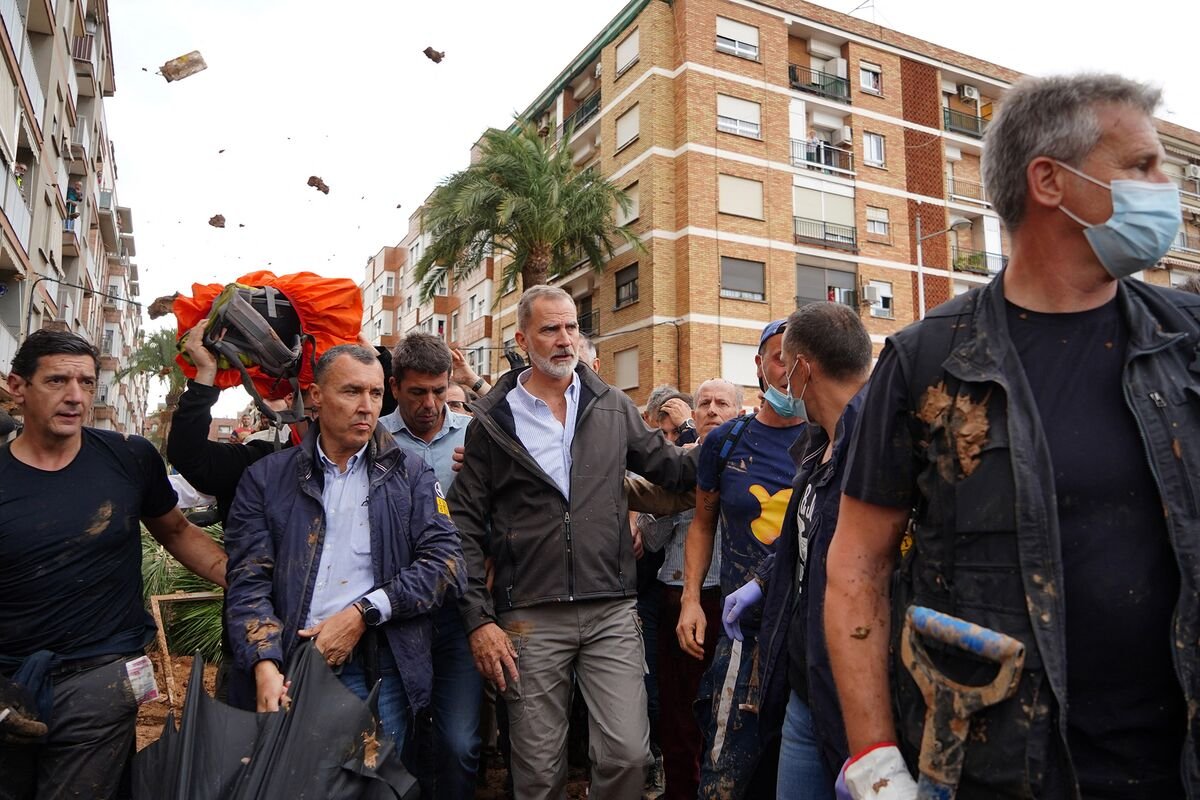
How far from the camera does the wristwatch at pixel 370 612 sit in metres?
3.01

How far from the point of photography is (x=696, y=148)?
995 inches

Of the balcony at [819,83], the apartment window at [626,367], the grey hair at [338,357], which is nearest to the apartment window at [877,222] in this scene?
the balcony at [819,83]

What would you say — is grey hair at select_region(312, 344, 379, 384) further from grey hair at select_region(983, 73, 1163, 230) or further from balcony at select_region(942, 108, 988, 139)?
balcony at select_region(942, 108, 988, 139)

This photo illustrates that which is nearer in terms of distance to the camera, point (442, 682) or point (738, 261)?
point (442, 682)

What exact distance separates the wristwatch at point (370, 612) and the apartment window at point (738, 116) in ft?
82.1

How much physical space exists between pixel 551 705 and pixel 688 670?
1166mm

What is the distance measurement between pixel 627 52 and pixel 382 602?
1083 inches

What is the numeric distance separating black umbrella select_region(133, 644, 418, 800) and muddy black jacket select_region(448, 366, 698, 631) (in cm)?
92

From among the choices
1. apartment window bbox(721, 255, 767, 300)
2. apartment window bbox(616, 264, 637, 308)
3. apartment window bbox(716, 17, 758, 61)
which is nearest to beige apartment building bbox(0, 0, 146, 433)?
apartment window bbox(616, 264, 637, 308)

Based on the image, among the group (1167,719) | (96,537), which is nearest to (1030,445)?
(1167,719)

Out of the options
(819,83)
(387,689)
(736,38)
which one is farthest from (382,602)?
(819,83)

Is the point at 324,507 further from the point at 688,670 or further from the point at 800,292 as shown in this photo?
the point at 800,292

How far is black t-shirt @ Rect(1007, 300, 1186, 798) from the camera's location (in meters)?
1.41

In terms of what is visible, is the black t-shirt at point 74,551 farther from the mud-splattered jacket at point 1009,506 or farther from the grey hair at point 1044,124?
the grey hair at point 1044,124
